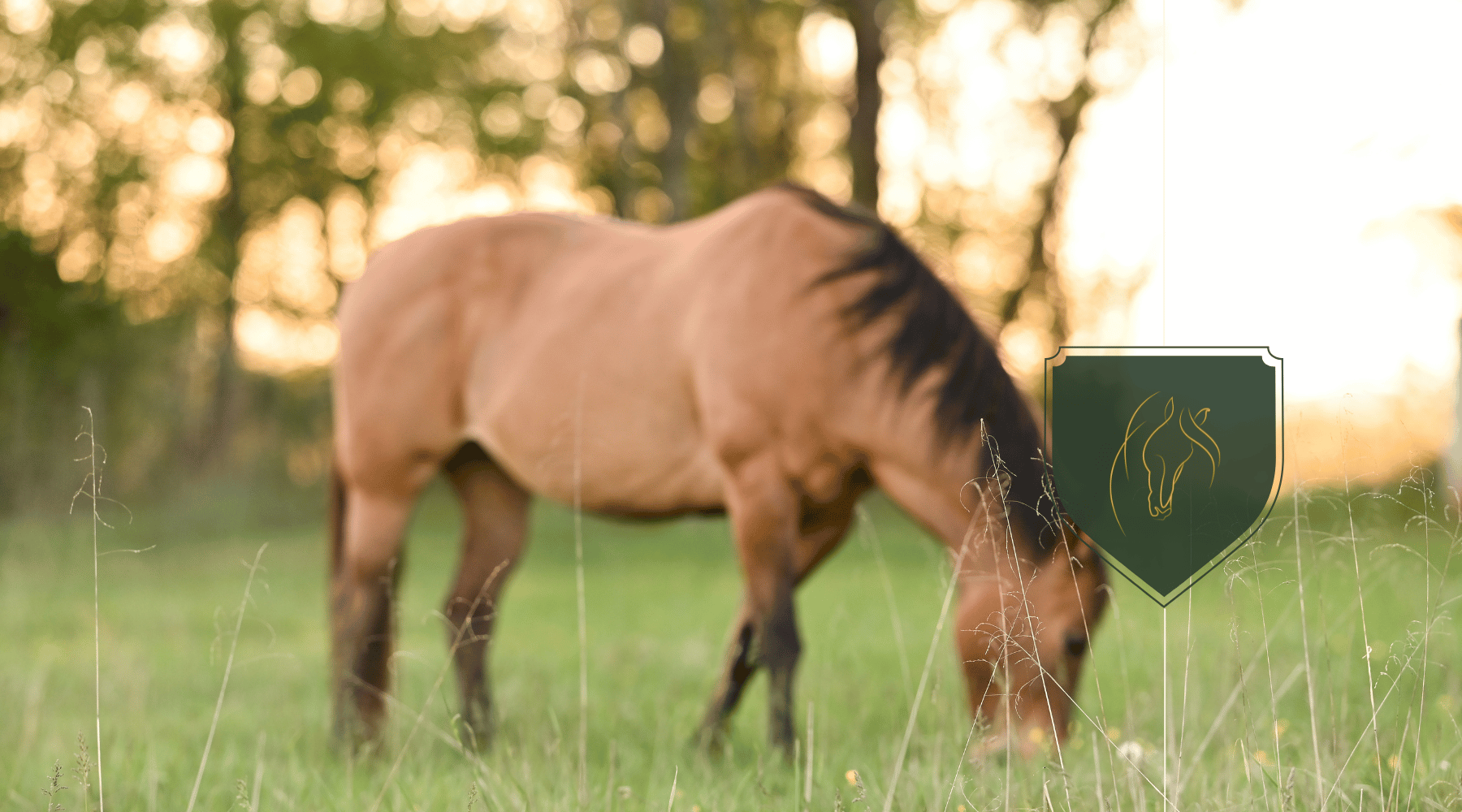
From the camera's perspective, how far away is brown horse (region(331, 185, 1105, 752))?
3.31m

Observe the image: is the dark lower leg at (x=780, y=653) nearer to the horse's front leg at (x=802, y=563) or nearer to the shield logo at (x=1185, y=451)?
A: the horse's front leg at (x=802, y=563)

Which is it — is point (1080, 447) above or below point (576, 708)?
above

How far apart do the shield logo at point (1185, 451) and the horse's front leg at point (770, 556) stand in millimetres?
1341

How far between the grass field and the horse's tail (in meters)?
0.47

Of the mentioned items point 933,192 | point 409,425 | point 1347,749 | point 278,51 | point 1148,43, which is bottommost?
point 1347,749

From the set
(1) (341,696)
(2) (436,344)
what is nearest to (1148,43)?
(2) (436,344)

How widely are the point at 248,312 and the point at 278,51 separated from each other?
5.18 m

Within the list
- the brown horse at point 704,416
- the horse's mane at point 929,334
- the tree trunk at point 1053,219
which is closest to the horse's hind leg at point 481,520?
the brown horse at point 704,416

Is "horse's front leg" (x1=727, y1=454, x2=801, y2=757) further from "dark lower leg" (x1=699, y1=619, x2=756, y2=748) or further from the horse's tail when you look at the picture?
the horse's tail

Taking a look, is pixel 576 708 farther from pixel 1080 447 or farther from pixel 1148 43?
pixel 1148 43

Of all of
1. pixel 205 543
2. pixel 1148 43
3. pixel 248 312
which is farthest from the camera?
pixel 248 312

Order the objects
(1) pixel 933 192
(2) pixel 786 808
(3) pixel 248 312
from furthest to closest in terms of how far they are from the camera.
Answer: (3) pixel 248 312
(1) pixel 933 192
(2) pixel 786 808

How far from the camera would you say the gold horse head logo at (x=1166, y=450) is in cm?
232

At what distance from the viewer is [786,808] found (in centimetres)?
248
